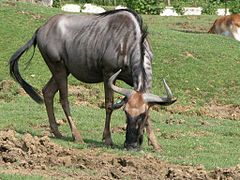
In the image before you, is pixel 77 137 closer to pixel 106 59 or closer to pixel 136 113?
pixel 106 59

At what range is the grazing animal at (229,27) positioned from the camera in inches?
1057

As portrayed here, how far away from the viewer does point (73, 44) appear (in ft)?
40.5

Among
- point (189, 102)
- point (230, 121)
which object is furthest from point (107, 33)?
point (189, 102)

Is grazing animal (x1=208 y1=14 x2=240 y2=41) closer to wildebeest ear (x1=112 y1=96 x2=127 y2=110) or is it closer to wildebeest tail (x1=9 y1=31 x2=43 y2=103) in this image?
wildebeest tail (x1=9 y1=31 x2=43 y2=103)

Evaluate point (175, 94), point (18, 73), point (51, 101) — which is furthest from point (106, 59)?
point (175, 94)

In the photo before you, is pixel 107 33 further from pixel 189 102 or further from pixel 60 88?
pixel 189 102

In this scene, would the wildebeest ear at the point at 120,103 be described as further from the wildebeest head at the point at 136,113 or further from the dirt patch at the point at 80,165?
the dirt patch at the point at 80,165

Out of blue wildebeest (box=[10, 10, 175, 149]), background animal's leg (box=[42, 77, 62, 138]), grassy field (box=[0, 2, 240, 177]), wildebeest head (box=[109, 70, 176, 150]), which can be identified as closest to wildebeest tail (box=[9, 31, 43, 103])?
blue wildebeest (box=[10, 10, 175, 149])

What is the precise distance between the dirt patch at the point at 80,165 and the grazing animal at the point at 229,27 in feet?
56.2

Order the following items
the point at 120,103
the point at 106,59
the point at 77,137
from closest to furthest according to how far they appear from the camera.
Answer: the point at 120,103 < the point at 106,59 < the point at 77,137

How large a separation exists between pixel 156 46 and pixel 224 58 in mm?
2063

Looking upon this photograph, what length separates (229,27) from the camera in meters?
27.1

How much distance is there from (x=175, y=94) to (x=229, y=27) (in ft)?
30.2

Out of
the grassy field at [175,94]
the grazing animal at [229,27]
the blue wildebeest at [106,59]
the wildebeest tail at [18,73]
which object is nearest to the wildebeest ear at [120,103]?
the blue wildebeest at [106,59]
